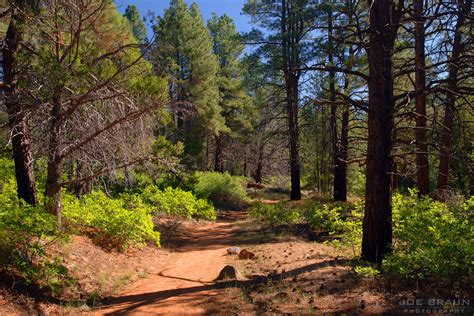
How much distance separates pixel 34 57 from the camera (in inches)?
285

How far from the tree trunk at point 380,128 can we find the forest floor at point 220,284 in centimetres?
80

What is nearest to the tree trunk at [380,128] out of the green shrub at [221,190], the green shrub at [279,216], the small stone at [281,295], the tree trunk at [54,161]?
the small stone at [281,295]

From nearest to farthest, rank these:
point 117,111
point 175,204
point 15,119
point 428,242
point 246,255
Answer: point 428,242, point 15,119, point 117,111, point 246,255, point 175,204

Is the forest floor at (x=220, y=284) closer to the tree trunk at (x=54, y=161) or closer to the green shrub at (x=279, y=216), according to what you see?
the tree trunk at (x=54, y=161)

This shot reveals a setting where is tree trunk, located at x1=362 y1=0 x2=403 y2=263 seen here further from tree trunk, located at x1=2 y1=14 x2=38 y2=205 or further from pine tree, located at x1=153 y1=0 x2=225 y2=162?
pine tree, located at x1=153 y1=0 x2=225 y2=162

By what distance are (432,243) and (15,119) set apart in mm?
7293

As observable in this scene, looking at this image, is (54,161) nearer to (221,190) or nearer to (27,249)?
(27,249)

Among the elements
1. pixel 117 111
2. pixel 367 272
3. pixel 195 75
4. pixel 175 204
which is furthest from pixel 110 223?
pixel 195 75

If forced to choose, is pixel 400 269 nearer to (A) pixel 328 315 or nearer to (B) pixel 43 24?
(A) pixel 328 315

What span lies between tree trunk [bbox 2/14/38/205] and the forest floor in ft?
5.24

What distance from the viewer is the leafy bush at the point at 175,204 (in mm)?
14797

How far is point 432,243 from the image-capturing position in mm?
5293

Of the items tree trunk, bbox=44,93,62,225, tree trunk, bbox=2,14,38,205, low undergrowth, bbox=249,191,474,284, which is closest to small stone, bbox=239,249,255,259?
low undergrowth, bbox=249,191,474,284

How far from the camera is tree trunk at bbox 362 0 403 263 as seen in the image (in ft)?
20.2
